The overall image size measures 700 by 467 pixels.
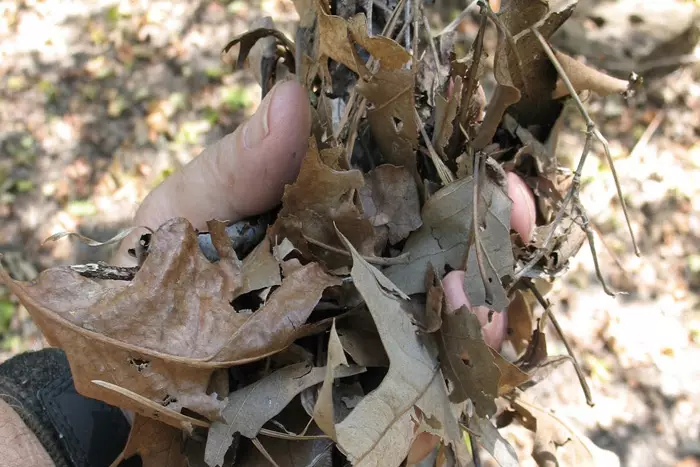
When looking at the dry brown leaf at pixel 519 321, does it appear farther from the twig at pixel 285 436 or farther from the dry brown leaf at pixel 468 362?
the twig at pixel 285 436

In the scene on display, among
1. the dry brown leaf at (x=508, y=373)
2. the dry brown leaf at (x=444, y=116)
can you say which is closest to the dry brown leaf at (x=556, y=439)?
the dry brown leaf at (x=508, y=373)

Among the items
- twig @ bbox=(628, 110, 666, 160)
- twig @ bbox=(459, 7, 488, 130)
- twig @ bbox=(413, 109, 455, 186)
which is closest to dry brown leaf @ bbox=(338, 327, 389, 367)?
twig @ bbox=(413, 109, 455, 186)

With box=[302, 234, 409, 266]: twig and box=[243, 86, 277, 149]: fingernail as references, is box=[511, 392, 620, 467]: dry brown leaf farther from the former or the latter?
box=[243, 86, 277, 149]: fingernail

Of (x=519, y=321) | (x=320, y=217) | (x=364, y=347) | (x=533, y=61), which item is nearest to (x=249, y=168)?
(x=320, y=217)

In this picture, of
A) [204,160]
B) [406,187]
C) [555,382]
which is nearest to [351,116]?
[406,187]

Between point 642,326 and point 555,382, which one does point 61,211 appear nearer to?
point 555,382

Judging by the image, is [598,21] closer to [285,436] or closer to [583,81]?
[583,81]
